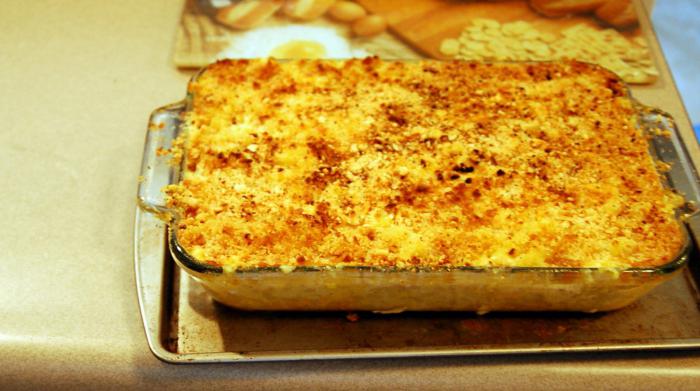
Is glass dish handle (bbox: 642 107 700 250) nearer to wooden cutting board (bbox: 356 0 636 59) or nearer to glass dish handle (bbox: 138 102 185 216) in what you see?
wooden cutting board (bbox: 356 0 636 59)

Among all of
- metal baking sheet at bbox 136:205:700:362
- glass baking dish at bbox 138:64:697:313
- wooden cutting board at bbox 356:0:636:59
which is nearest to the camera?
glass baking dish at bbox 138:64:697:313

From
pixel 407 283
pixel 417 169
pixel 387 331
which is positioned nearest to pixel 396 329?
pixel 387 331

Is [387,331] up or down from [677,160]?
down

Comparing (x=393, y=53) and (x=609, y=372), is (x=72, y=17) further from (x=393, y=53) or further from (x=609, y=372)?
(x=609, y=372)

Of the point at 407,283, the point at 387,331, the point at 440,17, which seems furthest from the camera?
the point at 440,17

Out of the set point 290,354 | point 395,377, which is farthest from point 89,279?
point 395,377

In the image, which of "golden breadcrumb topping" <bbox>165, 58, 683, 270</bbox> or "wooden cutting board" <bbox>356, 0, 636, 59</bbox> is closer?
"golden breadcrumb topping" <bbox>165, 58, 683, 270</bbox>

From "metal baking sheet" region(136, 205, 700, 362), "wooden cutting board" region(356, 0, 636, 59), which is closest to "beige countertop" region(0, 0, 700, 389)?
"metal baking sheet" region(136, 205, 700, 362)

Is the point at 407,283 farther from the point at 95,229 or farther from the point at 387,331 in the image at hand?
the point at 95,229
